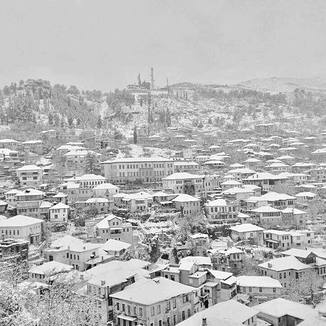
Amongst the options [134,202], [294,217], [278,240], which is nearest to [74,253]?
[134,202]

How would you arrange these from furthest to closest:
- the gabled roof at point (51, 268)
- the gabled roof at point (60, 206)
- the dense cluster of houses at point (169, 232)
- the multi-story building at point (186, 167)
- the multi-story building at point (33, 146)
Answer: the multi-story building at point (33, 146) < the multi-story building at point (186, 167) < the gabled roof at point (60, 206) < the gabled roof at point (51, 268) < the dense cluster of houses at point (169, 232)

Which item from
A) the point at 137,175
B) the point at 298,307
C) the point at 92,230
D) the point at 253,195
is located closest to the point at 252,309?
the point at 298,307

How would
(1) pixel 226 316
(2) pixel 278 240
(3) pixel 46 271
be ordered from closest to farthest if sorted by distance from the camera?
(1) pixel 226 316 < (3) pixel 46 271 < (2) pixel 278 240

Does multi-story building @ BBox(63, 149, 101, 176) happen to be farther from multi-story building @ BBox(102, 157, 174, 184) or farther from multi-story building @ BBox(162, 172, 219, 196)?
multi-story building @ BBox(162, 172, 219, 196)

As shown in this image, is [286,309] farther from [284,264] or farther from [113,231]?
[113,231]

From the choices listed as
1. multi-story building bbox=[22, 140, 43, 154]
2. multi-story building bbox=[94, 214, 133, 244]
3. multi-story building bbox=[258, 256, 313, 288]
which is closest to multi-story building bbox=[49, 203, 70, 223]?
multi-story building bbox=[94, 214, 133, 244]

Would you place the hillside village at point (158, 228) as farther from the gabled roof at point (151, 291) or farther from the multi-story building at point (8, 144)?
the multi-story building at point (8, 144)

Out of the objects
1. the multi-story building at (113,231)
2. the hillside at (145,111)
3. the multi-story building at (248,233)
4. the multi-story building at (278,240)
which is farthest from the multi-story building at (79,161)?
the multi-story building at (278,240)
